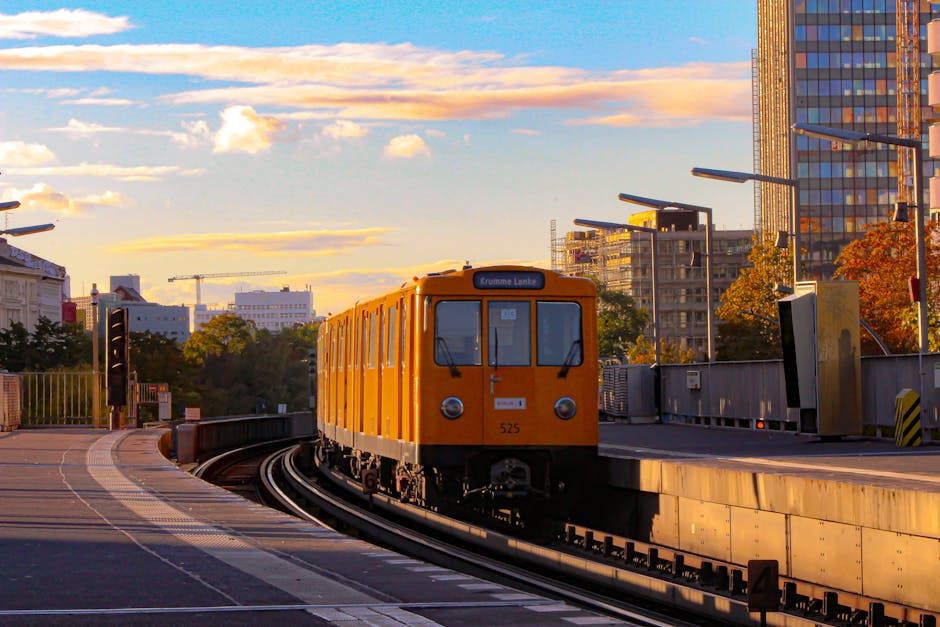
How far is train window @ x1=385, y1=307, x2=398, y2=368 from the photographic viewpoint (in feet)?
83.6

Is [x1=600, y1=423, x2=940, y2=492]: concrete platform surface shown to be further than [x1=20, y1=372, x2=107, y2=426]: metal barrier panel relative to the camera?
No

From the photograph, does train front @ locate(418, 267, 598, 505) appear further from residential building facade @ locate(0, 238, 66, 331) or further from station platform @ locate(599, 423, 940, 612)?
residential building facade @ locate(0, 238, 66, 331)

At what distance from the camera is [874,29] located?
6201 inches

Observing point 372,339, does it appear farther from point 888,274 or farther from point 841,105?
point 841,105

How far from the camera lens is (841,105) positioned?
521 ft

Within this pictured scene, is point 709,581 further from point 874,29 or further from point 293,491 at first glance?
point 874,29

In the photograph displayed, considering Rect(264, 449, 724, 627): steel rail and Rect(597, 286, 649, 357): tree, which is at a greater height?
Rect(597, 286, 649, 357): tree

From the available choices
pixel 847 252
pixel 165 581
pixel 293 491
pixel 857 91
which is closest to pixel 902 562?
pixel 165 581

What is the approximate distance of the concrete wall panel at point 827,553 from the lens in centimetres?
1616

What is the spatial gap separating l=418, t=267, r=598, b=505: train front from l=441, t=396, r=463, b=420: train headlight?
0.01 meters

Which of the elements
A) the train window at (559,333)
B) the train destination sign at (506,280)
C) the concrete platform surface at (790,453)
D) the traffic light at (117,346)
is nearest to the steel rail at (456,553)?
the train window at (559,333)

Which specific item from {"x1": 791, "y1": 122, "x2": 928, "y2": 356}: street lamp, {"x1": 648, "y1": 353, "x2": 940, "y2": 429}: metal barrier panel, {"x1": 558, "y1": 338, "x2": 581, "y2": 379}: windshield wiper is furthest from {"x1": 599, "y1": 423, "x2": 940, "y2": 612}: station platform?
{"x1": 791, "y1": 122, "x2": 928, "y2": 356}: street lamp

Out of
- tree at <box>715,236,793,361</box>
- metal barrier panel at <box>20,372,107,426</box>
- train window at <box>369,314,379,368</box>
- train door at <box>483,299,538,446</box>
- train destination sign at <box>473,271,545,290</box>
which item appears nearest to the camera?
train door at <box>483,299,538,446</box>

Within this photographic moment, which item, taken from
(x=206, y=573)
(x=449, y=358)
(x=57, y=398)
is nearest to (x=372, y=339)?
(x=449, y=358)
